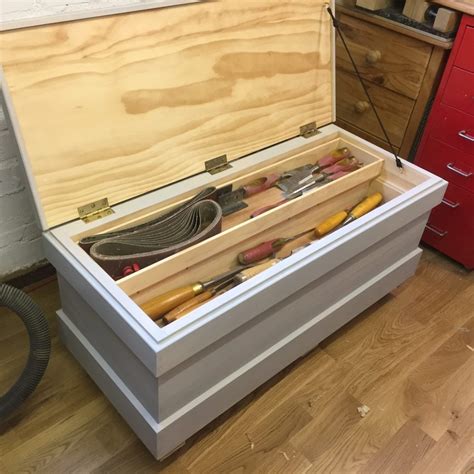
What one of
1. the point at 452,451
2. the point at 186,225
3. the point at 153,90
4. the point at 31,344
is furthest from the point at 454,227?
the point at 31,344

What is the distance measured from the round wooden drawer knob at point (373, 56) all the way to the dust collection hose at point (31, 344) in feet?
3.54

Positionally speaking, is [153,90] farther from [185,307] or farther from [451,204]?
[451,204]

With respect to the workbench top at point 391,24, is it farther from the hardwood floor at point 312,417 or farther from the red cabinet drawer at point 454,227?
the hardwood floor at point 312,417

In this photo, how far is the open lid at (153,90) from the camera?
0.87 m

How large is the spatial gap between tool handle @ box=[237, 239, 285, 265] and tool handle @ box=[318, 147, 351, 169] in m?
0.28

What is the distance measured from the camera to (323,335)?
120cm

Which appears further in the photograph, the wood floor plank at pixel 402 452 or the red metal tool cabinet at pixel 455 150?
the red metal tool cabinet at pixel 455 150

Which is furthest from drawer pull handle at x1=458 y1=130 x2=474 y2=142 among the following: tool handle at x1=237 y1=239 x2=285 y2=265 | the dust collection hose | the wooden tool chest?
the dust collection hose

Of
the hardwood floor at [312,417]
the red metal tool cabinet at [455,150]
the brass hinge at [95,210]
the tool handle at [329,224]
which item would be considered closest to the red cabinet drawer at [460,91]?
the red metal tool cabinet at [455,150]

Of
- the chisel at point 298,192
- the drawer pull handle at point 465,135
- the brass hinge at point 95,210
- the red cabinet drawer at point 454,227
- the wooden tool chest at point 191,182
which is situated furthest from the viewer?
the red cabinet drawer at point 454,227

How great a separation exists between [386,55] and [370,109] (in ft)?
0.52

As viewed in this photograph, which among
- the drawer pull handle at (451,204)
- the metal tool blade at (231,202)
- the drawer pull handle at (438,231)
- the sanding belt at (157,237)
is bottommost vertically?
the drawer pull handle at (438,231)

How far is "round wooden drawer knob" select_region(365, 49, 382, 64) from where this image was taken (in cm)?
142

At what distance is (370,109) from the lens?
152cm
